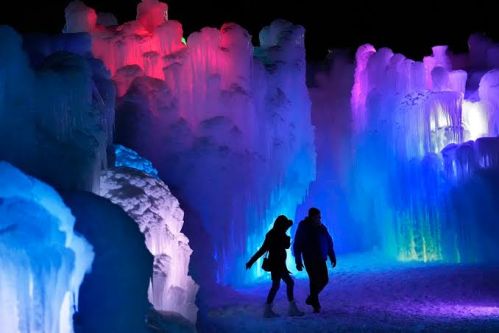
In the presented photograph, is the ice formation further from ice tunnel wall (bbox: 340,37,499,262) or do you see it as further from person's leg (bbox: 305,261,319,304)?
person's leg (bbox: 305,261,319,304)

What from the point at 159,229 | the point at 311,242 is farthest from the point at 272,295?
the point at 159,229

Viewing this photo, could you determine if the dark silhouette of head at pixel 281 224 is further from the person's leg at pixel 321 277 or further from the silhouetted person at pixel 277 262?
the person's leg at pixel 321 277

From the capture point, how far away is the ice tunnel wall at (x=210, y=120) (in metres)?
15.1

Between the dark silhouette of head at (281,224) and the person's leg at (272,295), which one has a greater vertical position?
the dark silhouette of head at (281,224)

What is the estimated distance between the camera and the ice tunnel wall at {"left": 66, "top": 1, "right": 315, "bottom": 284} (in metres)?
15.1

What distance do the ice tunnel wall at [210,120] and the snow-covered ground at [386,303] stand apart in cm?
170

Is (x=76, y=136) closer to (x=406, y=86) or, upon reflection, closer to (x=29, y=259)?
(x=29, y=259)

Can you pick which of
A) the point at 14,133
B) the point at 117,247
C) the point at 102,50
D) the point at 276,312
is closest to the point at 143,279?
the point at 117,247

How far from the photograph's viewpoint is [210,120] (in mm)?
15578

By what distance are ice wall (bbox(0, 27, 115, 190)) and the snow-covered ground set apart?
129 inches

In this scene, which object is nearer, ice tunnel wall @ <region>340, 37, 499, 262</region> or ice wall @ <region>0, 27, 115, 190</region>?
ice wall @ <region>0, 27, 115, 190</region>

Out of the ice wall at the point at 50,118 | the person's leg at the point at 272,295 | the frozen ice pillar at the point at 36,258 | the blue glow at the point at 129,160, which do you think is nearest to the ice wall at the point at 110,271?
the frozen ice pillar at the point at 36,258

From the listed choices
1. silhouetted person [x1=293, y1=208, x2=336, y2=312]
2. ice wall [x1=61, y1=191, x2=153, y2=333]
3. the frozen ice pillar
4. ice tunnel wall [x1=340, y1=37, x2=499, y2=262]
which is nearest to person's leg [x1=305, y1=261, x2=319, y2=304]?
silhouetted person [x1=293, y1=208, x2=336, y2=312]

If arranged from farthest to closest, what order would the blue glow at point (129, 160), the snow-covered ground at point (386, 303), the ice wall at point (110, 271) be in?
the blue glow at point (129, 160) < the snow-covered ground at point (386, 303) < the ice wall at point (110, 271)
